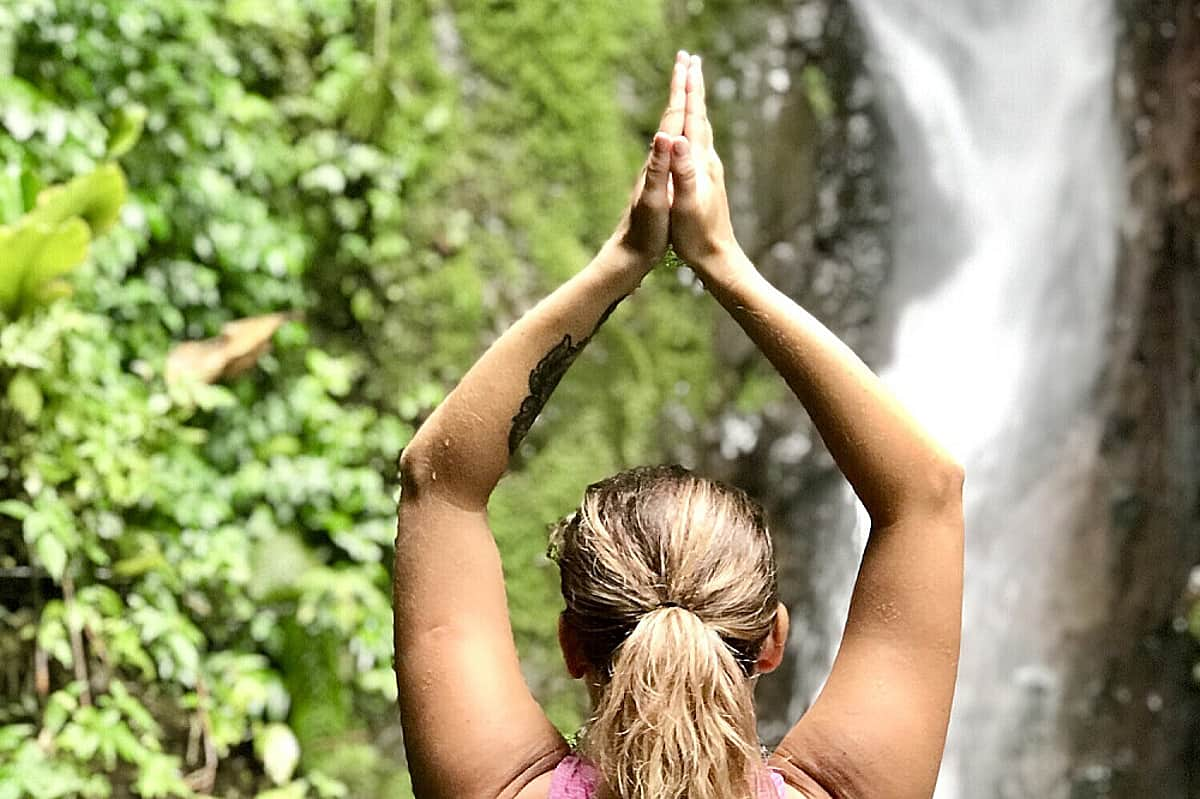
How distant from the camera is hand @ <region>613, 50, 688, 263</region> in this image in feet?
5.03

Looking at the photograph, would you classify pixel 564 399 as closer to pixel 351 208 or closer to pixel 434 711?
pixel 351 208

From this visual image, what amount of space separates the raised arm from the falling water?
148 inches

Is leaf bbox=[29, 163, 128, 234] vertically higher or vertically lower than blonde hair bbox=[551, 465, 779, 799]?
higher

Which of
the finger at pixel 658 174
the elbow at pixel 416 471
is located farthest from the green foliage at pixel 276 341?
the finger at pixel 658 174

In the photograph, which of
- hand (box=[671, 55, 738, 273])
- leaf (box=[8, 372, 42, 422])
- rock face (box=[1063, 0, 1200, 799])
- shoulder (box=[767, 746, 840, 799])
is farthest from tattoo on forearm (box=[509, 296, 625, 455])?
rock face (box=[1063, 0, 1200, 799])

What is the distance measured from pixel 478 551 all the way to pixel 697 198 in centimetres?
48

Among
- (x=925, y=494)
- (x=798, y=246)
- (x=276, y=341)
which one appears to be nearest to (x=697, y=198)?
(x=925, y=494)

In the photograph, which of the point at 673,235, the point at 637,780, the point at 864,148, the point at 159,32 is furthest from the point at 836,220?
the point at 637,780

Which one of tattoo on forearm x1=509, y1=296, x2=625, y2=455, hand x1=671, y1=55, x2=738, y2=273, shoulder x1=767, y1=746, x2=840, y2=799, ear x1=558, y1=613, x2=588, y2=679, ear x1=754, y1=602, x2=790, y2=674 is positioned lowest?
shoulder x1=767, y1=746, x2=840, y2=799

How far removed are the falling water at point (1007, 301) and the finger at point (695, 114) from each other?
12.1 feet

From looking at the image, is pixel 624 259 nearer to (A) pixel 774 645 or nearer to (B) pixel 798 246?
(A) pixel 774 645

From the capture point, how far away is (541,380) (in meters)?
1.56

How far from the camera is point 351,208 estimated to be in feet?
15.6

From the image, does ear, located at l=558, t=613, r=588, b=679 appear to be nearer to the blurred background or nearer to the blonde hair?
the blonde hair
